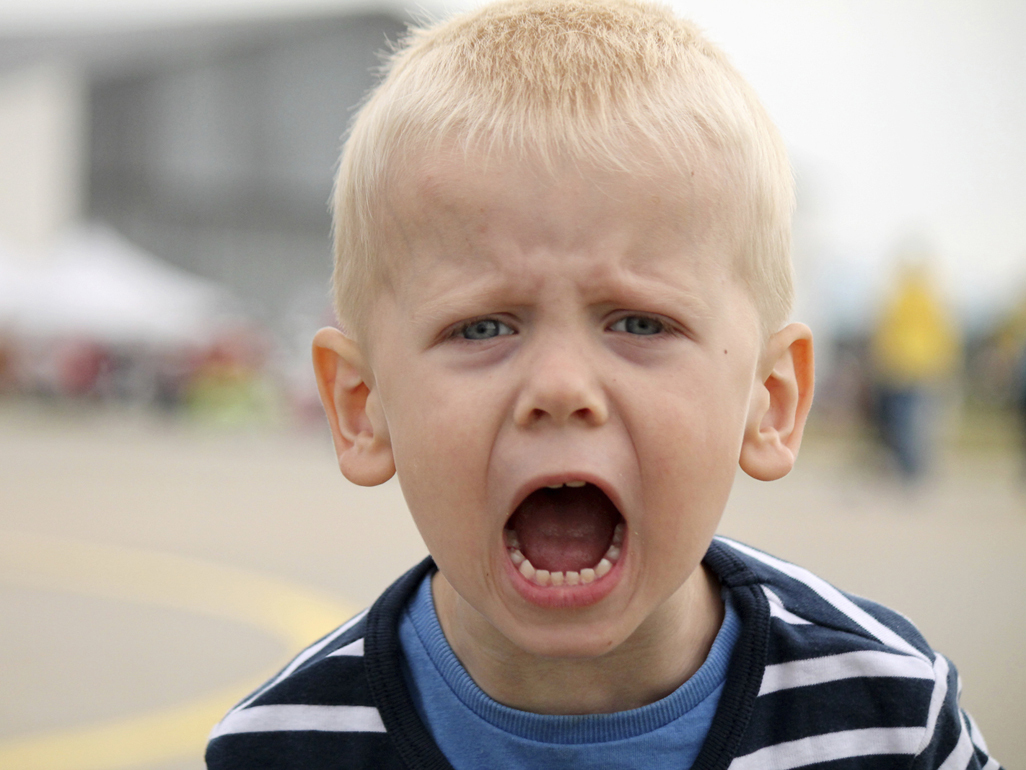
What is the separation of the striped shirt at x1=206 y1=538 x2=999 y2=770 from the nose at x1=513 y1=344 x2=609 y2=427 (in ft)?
1.74

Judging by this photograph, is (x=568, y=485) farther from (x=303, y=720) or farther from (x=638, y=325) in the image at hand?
(x=303, y=720)

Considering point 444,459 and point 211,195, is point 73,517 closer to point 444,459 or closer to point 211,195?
point 444,459

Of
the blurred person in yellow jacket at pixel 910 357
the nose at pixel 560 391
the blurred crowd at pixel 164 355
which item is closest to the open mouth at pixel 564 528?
the nose at pixel 560 391

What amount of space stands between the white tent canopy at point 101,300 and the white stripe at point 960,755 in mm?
16875

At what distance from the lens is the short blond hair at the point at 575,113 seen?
4.40 ft

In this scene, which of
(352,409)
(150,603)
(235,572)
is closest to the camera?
(352,409)

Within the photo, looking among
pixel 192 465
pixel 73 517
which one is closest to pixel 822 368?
pixel 192 465

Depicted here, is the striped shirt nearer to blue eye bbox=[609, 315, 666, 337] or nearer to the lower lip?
the lower lip

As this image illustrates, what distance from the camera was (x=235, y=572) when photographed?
5984 mm

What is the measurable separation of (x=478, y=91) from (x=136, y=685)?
131 inches

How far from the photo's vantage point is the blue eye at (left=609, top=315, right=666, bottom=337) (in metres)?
1.34

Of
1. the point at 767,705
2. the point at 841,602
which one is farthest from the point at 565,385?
the point at 841,602

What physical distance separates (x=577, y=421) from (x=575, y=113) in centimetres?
40

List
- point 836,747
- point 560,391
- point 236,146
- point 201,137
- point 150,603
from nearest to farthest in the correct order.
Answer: point 560,391, point 836,747, point 150,603, point 201,137, point 236,146
